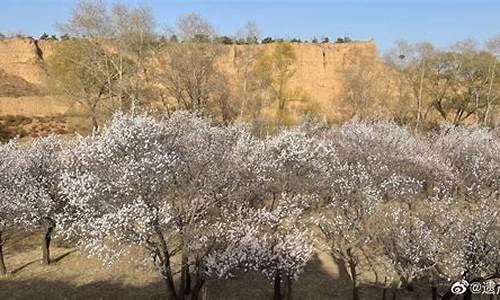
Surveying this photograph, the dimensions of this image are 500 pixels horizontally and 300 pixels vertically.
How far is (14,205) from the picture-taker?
2245 centimetres

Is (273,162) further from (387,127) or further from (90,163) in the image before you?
(387,127)

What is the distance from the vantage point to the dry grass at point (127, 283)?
22109mm

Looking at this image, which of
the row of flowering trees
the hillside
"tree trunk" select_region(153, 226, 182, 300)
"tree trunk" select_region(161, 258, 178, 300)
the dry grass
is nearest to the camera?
the row of flowering trees

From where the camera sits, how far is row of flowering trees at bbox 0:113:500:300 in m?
16.1

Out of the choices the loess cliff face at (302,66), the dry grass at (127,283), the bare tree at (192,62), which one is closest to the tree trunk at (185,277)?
the dry grass at (127,283)

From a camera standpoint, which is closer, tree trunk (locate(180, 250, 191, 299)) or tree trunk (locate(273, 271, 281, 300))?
tree trunk (locate(180, 250, 191, 299))

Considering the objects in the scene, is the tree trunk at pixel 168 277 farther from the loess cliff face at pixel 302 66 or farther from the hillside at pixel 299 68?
the loess cliff face at pixel 302 66

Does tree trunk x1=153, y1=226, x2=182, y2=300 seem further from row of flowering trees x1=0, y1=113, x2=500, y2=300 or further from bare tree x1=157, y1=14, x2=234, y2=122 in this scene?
bare tree x1=157, y1=14, x2=234, y2=122

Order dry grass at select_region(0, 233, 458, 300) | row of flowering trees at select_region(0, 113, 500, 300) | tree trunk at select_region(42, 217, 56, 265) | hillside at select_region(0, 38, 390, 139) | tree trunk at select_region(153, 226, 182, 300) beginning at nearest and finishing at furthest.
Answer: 1. row of flowering trees at select_region(0, 113, 500, 300)
2. tree trunk at select_region(153, 226, 182, 300)
3. dry grass at select_region(0, 233, 458, 300)
4. tree trunk at select_region(42, 217, 56, 265)
5. hillside at select_region(0, 38, 390, 139)

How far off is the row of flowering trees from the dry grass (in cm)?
110

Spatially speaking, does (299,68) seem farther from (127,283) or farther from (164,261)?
(164,261)

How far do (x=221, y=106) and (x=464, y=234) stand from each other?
3916 centimetres

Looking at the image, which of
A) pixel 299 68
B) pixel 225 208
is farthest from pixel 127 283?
pixel 299 68

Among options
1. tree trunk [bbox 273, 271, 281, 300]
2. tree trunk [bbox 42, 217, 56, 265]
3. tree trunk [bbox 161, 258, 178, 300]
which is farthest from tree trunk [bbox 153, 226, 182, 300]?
tree trunk [bbox 42, 217, 56, 265]
